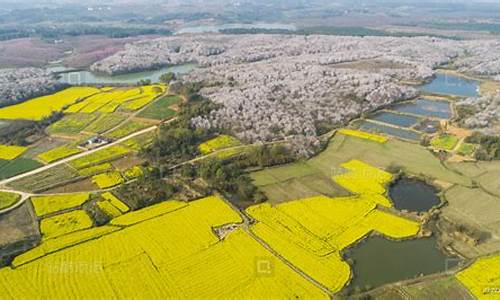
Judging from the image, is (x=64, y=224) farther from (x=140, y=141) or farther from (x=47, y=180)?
(x=140, y=141)

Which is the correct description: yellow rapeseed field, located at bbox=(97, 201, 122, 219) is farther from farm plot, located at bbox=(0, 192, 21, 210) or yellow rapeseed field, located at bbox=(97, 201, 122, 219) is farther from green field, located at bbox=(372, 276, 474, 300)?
green field, located at bbox=(372, 276, 474, 300)

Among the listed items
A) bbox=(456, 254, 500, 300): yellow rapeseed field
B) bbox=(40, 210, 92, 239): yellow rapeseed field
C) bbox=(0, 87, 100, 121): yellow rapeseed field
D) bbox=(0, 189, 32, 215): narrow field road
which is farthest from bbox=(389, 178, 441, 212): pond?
bbox=(0, 87, 100, 121): yellow rapeseed field

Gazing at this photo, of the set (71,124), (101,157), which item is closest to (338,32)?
(71,124)

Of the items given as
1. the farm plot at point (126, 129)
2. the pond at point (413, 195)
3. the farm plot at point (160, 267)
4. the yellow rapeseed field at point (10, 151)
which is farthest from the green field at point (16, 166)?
the pond at point (413, 195)

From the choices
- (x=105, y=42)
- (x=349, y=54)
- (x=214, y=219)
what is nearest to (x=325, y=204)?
(x=214, y=219)

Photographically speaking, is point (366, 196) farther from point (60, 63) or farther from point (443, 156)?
point (60, 63)

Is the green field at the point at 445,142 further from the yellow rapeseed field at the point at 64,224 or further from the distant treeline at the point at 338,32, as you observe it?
the distant treeline at the point at 338,32
